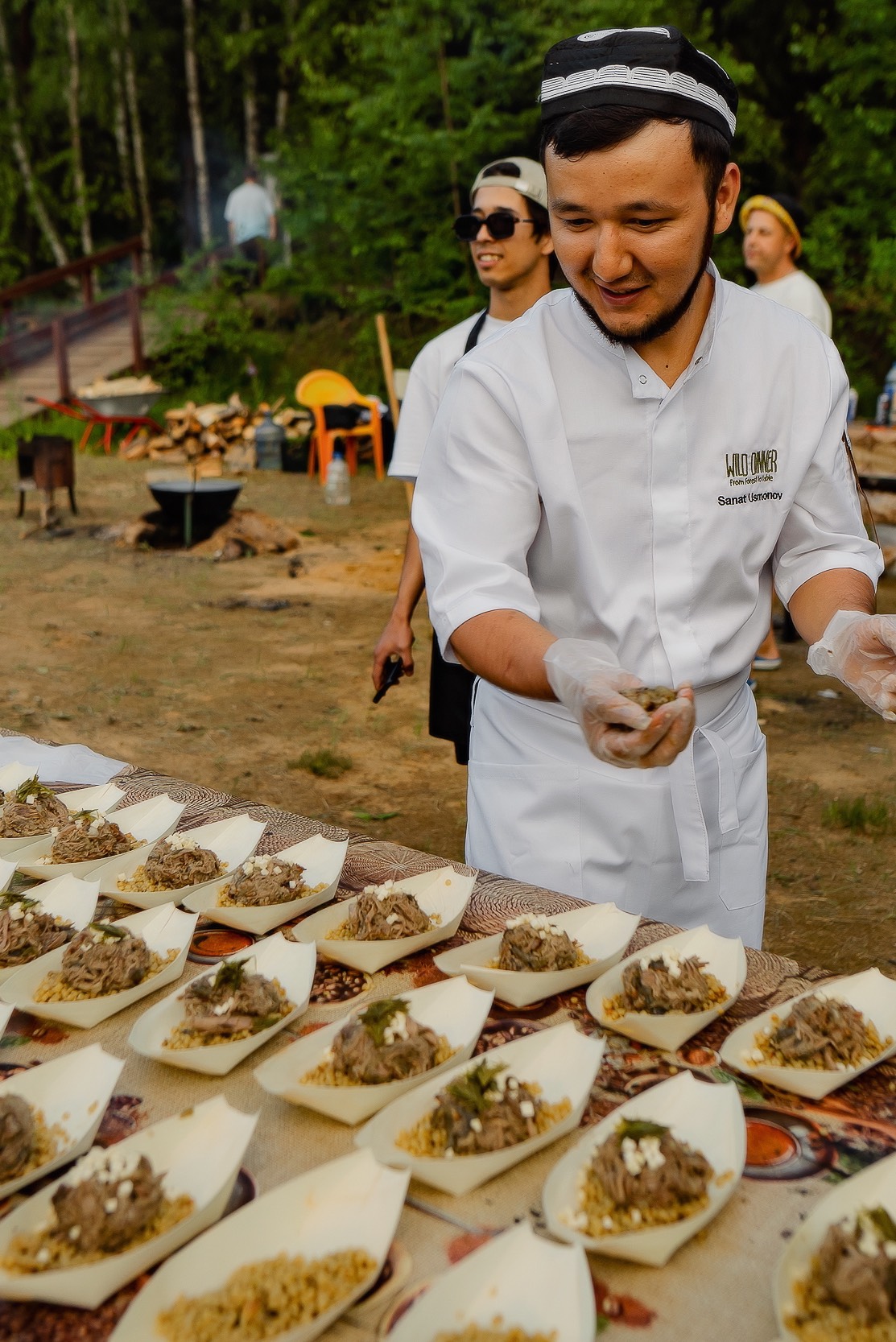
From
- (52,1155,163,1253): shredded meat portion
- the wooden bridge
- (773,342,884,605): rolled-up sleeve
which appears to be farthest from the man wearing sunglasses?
the wooden bridge

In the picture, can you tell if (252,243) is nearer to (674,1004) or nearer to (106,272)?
(106,272)

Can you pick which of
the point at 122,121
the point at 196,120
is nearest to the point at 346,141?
the point at 196,120

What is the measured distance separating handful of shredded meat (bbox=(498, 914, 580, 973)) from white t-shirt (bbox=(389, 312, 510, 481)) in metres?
2.07

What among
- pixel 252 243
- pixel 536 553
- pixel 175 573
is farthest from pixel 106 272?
pixel 536 553

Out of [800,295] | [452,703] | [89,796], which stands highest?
[800,295]

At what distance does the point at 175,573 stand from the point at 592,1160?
838 cm

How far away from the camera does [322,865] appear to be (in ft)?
7.22

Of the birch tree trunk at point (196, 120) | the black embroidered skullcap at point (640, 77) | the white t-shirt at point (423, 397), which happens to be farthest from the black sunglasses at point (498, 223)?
the birch tree trunk at point (196, 120)

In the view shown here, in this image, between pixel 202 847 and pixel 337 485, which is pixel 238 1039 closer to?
pixel 202 847

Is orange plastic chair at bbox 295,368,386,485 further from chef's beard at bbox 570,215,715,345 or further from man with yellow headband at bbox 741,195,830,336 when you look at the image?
chef's beard at bbox 570,215,715,345

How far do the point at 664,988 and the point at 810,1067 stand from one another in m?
0.23

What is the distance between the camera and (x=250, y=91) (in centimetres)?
2159

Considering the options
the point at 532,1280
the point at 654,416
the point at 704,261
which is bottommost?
the point at 532,1280

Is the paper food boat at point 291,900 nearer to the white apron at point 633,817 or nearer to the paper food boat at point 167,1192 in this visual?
the white apron at point 633,817
